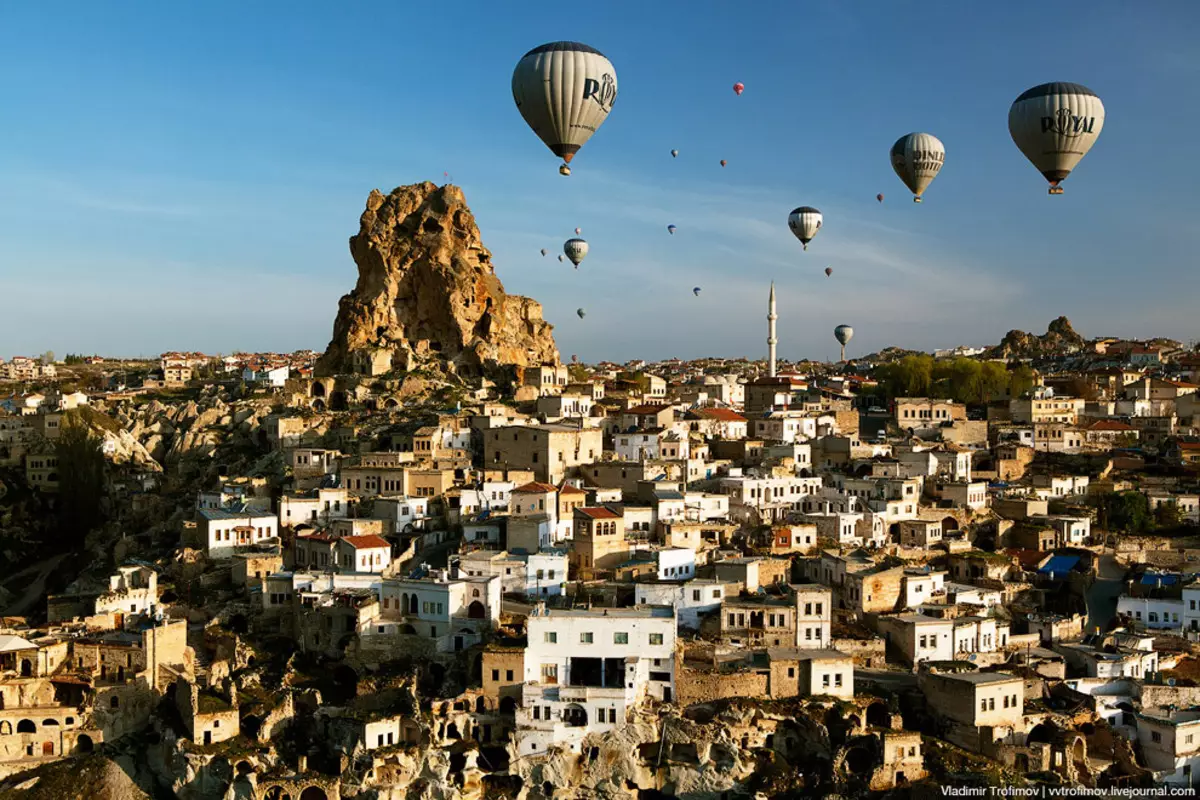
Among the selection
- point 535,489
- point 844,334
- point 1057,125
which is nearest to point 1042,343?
point 844,334

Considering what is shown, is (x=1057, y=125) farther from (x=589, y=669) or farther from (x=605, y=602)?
(x=589, y=669)

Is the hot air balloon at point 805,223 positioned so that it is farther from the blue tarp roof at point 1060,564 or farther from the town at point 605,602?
the blue tarp roof at point 1060,564

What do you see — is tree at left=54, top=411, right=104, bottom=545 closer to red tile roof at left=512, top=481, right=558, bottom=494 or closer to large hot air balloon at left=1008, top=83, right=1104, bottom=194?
red tile roof at left=512, top=481, right=558, bottom=494

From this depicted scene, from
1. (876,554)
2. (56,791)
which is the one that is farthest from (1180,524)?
(56,791)

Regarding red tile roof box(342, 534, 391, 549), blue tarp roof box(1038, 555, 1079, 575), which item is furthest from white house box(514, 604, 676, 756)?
blue tarp roof box(1038, 555, 1079, 575)

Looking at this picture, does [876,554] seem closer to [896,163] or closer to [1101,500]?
[1101,500]

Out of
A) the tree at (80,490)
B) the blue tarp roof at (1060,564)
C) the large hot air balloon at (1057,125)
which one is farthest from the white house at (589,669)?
the tree at (80,490)

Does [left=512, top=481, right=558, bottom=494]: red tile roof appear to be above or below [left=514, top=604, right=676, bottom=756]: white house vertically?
above
